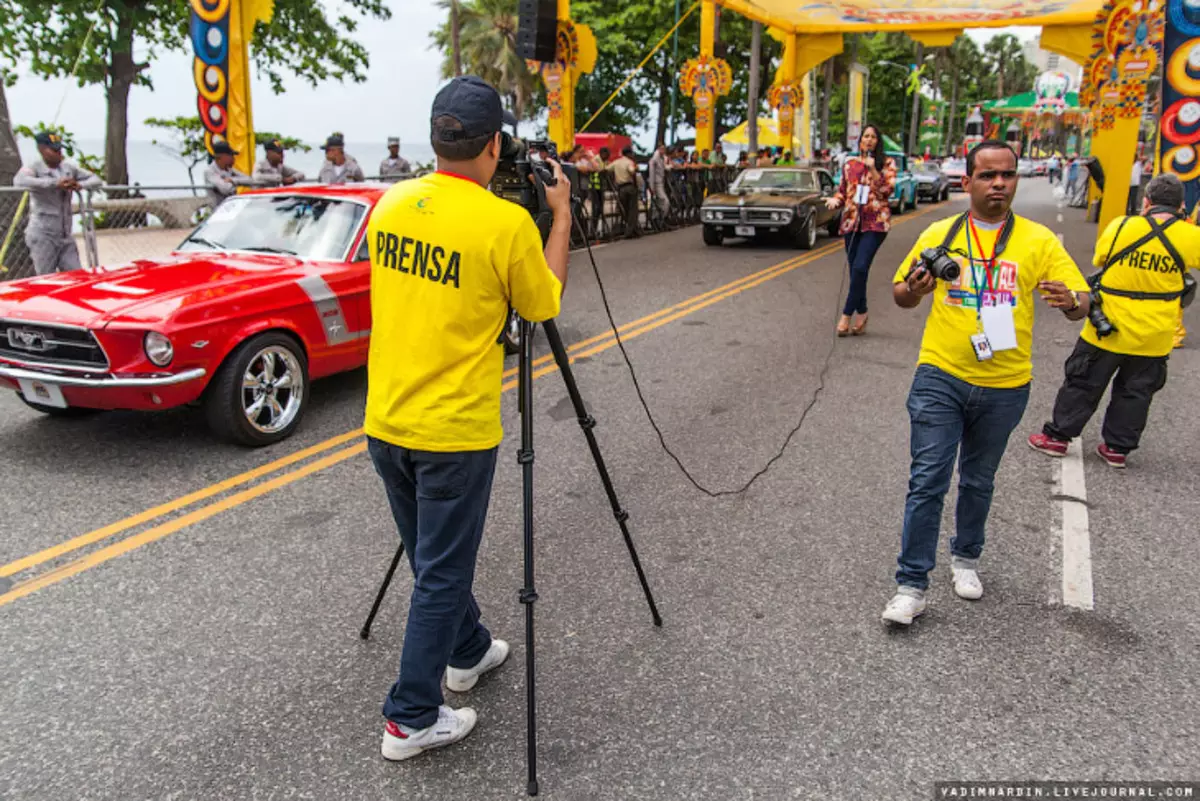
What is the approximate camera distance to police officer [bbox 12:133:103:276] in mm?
9516

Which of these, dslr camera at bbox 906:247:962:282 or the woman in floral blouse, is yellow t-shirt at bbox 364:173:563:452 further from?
the woman in floral blouse

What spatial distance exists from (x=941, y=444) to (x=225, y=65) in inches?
436

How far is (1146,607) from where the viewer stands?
3.66m

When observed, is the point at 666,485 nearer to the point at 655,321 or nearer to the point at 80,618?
the point at 80,618

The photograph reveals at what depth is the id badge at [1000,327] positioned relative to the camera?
335cm

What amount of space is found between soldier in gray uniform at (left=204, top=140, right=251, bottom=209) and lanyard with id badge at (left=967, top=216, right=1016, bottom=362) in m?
9.99

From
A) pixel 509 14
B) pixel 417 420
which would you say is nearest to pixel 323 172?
pixel 417 420

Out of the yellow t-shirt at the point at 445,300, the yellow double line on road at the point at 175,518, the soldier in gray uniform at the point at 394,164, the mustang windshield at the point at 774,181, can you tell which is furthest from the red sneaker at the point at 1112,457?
the soldier in gray uniform at the point at 394,164

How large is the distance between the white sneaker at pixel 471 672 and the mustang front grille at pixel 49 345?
311cm

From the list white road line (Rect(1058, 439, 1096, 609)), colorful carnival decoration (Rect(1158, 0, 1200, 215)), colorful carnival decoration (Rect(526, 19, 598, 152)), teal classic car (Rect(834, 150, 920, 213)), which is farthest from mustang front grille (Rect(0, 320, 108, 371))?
teal classic car (Rect(834, 150, 920, 213))

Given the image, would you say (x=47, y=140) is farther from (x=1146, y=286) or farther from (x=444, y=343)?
(x=1146, y=286)

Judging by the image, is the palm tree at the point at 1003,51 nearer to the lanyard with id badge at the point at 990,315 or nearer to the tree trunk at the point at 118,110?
the tree trunk at the point at 118,110

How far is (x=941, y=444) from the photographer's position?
11.3ft

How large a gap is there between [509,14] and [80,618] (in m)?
49.9
